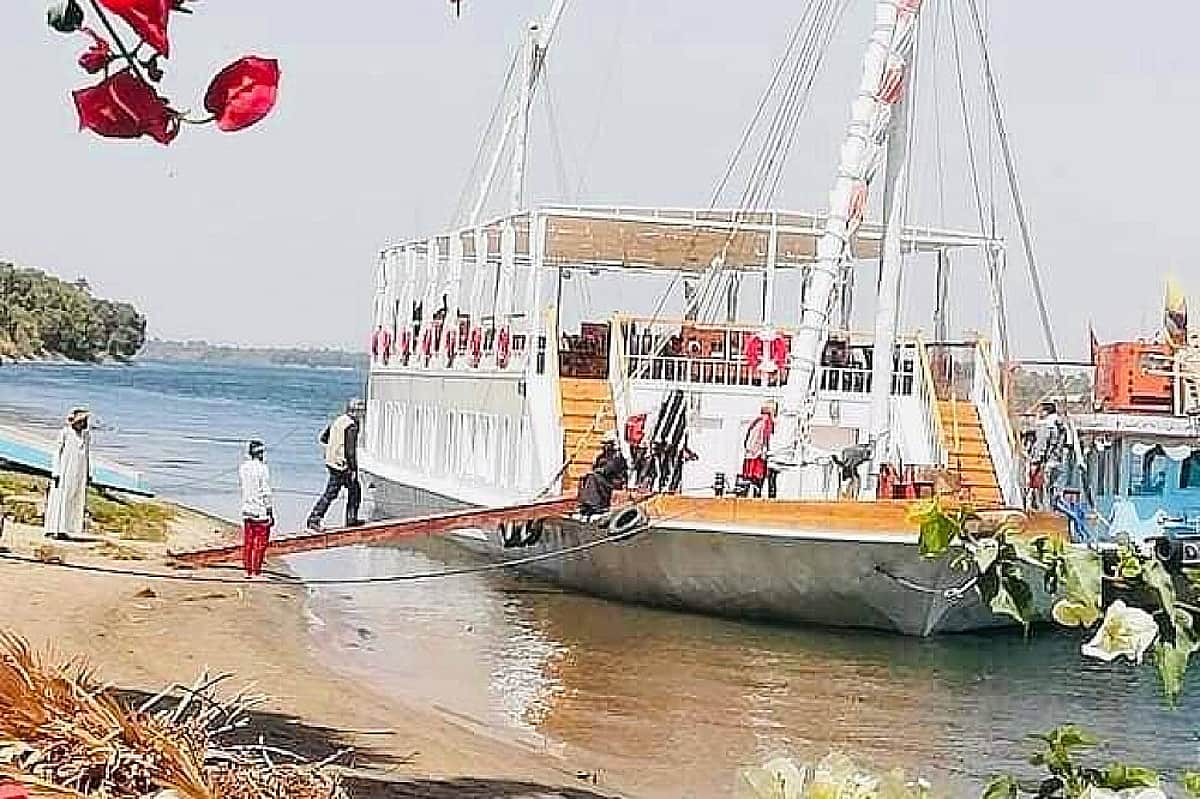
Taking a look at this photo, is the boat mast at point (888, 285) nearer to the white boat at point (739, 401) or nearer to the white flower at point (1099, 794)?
the white boat at point (739, 401)

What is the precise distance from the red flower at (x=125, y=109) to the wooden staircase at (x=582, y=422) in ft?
64.9

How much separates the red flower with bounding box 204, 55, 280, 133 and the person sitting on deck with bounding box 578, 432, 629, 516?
60.6ft

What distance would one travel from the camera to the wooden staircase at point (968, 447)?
75.7 ft

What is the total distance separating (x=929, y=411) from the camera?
939 inches

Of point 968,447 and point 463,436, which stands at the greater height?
point 968,447

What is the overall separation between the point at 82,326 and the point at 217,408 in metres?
12.0

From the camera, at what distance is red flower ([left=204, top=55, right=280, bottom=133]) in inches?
Result: 90.0

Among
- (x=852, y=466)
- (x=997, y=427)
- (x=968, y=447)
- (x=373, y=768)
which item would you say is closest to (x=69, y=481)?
(x=852, y=466)

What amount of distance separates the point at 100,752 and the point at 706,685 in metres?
14.0

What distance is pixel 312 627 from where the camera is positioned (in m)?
19.9

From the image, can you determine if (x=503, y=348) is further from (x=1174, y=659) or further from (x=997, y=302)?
(x=1174, y=659)

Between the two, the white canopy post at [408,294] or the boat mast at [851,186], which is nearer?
the boat mast at [851,186]

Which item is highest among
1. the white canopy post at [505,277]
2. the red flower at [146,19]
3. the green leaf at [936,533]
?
the white canopy post at [505,277]

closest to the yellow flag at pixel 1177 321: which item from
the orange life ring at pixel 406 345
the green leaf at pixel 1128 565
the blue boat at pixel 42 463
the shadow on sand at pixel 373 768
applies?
the green leaf at pixel 1128 565
